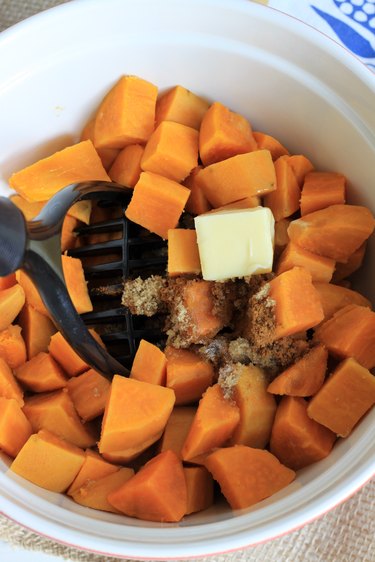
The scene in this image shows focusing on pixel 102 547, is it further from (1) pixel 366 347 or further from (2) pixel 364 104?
(2) pixel 364 104

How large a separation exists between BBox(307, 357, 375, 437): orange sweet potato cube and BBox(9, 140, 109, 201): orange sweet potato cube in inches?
24.9

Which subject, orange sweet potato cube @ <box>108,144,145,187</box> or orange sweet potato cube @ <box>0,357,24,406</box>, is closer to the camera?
orange sweet potato cube @ <box>0,357,24,406</box>

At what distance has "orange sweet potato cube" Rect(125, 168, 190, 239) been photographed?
51.1 inches

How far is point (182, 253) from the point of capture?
1250mm

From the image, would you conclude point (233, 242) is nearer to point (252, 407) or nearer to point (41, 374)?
point (252, 407)

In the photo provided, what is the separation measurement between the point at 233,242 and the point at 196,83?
0.40m

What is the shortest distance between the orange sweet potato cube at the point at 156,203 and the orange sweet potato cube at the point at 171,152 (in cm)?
3

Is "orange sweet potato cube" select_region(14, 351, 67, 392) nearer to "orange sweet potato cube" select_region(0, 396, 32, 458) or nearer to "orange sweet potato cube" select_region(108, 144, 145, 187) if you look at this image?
"orange sweet potato cube" select_region(0, 396, 32, 458)

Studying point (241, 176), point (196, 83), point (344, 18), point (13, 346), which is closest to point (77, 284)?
point (13, 346)

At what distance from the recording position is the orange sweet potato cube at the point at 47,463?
3.76 ft

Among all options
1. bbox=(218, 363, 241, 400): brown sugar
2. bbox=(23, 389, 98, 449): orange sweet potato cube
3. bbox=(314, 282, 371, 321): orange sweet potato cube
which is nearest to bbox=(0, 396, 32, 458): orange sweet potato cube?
bbox=(23, 389, 98, 449): orange sweet potato cube

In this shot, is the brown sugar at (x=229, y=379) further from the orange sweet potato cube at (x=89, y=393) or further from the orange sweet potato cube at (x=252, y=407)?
the orange sweet potato cube at (x=89, y=393)

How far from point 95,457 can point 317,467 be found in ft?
1.29

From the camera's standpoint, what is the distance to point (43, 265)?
3.53ft
